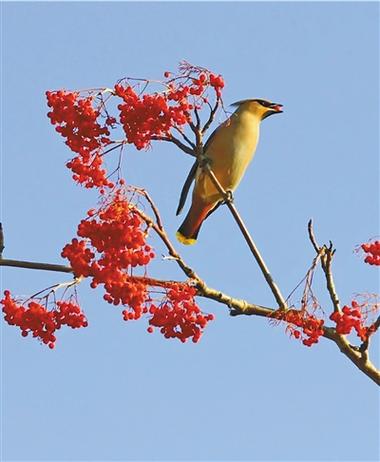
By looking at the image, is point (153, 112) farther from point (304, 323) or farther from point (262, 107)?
point (262, 107)

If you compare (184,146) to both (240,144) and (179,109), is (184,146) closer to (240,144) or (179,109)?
(179,109)

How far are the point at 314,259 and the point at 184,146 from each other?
660 millimetres

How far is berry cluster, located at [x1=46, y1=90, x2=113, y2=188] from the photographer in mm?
3686

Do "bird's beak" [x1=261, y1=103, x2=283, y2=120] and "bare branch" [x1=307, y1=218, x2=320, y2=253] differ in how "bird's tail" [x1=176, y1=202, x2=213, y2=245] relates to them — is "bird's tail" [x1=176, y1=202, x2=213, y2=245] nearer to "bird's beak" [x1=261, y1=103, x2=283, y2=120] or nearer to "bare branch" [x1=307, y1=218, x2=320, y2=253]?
"bird's beak" [x1=261, y1=103, x2=283, y2=120]

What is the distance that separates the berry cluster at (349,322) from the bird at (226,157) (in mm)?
2419

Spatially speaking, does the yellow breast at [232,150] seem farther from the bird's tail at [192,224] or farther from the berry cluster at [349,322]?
the berry cluster at [349,322]

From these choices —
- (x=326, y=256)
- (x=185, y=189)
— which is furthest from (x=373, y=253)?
Answer: (x=185, y=189)

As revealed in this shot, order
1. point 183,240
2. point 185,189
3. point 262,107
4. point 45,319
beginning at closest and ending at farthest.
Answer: point 45,319, point 185,189, point 183,240, point 262,107

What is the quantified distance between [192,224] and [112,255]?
276 cm

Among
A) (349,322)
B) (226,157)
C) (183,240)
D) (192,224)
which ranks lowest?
(349,322)

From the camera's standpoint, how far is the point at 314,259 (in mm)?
3514

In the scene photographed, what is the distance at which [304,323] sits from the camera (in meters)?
3.46

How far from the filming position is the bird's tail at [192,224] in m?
6.00

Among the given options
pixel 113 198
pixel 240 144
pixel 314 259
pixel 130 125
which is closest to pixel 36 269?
pixel 113 198
